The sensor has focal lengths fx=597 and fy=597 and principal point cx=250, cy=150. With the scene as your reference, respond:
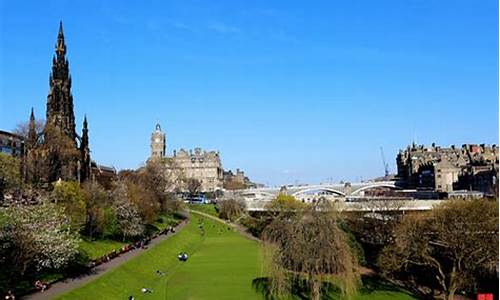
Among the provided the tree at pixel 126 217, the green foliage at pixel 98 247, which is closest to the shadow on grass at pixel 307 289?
the green foliage at pixel 98 247

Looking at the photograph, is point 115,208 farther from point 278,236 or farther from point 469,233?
point 469,233

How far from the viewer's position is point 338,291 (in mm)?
42594

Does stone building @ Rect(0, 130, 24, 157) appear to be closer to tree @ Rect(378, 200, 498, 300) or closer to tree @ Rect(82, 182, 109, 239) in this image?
tree @ Rect(82, 182, 109, 239)

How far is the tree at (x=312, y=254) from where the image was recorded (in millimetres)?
37125

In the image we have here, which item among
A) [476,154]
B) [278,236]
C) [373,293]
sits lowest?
[373,293]

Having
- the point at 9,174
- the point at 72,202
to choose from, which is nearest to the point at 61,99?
the point at 9,174

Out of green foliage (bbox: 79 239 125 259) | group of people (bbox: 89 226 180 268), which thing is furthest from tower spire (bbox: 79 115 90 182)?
green foliage (bbox: 79 239 125 259)

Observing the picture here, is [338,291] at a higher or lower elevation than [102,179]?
lower

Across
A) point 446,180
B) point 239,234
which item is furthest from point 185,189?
point 239,234

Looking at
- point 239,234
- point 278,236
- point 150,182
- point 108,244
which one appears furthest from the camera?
point 150,182

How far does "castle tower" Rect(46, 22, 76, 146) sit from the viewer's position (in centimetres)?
9038

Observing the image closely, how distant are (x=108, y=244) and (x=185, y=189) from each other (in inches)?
4703

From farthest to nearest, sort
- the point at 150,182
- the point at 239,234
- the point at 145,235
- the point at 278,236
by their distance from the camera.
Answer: the point at 150,182
the point at 239,234
the point at 145,235
the point at 278,236

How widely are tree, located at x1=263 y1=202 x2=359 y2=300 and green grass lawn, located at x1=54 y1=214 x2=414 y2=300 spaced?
3449 mm
